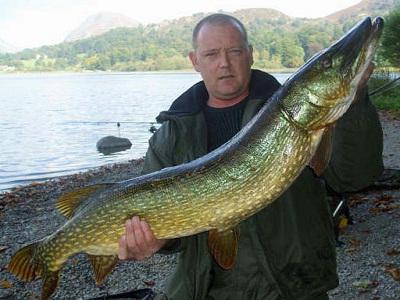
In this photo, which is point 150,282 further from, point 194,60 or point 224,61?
point 224,61

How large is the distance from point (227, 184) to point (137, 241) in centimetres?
66

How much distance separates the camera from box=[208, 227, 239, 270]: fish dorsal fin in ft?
8.57

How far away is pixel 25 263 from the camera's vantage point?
2996 millimetres

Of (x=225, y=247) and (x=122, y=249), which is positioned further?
(x=122, y=249)

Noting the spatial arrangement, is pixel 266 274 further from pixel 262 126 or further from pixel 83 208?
pixel 83 208

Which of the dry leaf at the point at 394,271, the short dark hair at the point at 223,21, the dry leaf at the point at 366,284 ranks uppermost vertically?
the short dark hair at the point at 223,21

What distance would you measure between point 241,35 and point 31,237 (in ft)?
21.9

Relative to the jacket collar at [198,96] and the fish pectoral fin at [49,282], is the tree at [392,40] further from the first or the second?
the fish pectoral fin at [49,282]

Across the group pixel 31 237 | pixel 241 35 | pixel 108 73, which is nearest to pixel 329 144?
pixel 241 35

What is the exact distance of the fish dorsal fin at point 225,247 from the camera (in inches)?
103

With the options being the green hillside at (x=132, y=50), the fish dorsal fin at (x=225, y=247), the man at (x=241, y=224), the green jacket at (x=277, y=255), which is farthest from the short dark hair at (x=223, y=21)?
the green hillside at (x=132, y=50)

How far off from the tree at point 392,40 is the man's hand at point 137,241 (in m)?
28.1

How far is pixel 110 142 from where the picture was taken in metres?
24.4

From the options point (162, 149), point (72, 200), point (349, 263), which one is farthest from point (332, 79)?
point (349, 263)
